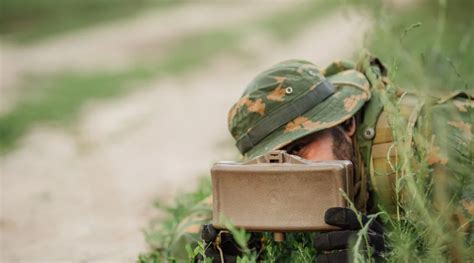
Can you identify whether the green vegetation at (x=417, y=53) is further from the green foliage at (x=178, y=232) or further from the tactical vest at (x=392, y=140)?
the green foliage at (x=178, y=232)

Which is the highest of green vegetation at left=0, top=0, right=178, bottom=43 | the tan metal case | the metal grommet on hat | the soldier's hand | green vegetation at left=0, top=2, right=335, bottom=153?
green vegetation at left=0, top=0, right=178, bottom=43

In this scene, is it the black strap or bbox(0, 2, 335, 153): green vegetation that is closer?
the black strap

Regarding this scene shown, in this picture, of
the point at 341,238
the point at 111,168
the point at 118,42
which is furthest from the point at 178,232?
the point at 118,42

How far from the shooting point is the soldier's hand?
2.69 meters

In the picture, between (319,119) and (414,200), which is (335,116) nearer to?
(319,119)

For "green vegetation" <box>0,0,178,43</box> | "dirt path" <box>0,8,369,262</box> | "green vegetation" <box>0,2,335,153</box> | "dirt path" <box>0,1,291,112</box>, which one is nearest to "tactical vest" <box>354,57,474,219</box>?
"dirt path" <box>0,8,369,262</box>

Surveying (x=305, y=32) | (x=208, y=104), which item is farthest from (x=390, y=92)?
(x=305, y=32)

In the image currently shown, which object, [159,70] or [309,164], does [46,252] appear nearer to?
[309,164]

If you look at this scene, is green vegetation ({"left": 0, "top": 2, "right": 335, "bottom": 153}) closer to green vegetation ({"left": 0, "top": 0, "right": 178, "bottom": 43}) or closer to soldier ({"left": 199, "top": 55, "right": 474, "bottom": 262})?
green vegetation ({"left": 0, "top": 0, "right": 178, "bottom": 43})

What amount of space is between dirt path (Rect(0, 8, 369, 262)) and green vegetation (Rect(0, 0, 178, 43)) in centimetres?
696

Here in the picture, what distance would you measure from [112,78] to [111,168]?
5450mm

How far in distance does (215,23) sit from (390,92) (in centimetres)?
1532

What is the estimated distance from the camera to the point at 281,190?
2777mm

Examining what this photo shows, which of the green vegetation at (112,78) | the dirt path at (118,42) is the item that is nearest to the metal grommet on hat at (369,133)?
the green vegetation at (112,78)
